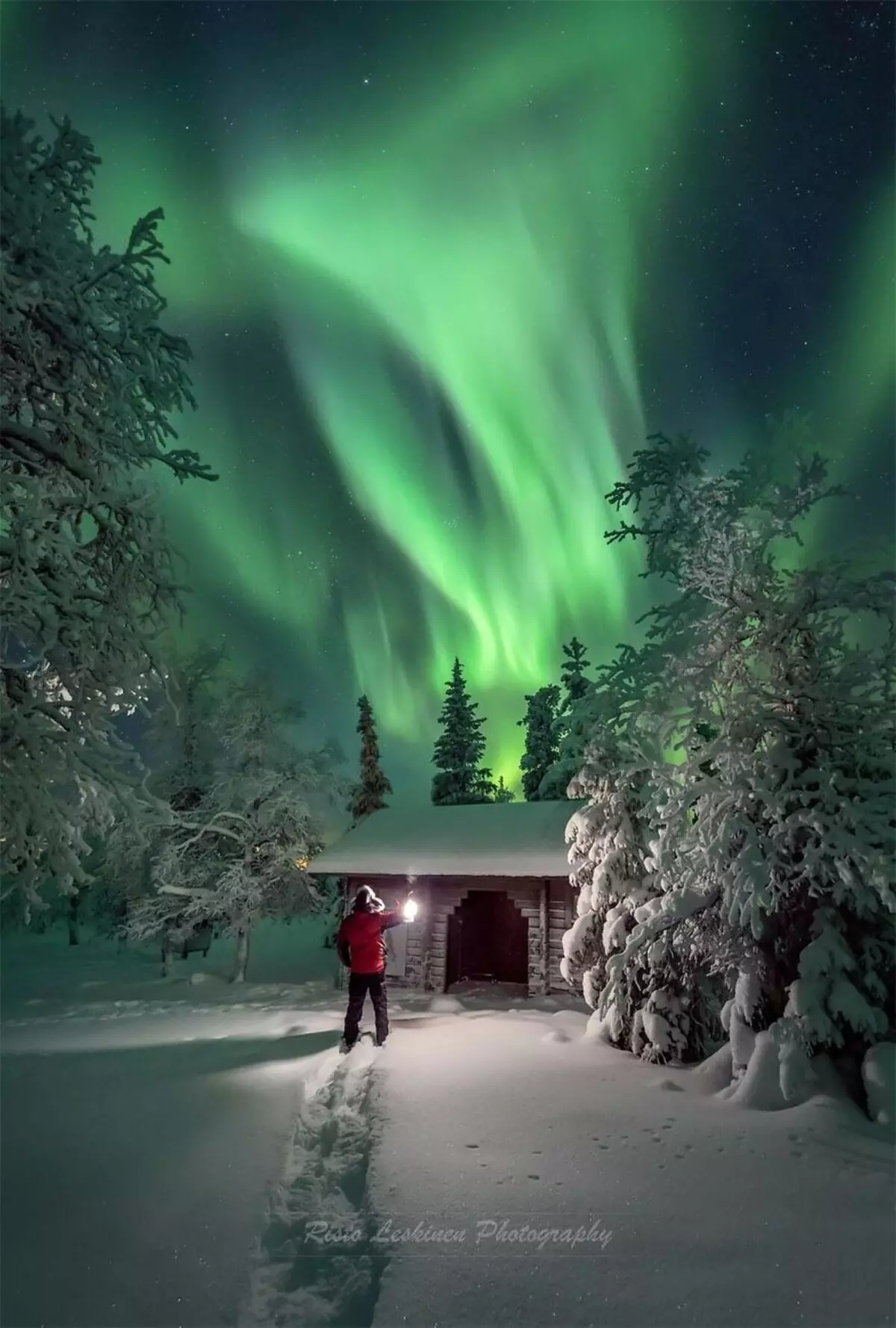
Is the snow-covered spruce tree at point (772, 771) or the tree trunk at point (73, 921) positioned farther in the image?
the tree trunk at point (73, 921)

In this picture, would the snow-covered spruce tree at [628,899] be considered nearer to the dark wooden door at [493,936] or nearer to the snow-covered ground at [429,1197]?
the snow-covered ground at [429,1197]

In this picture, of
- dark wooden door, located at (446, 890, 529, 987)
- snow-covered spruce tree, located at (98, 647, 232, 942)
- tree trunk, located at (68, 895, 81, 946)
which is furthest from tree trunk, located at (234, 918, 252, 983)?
tree trunk, located at (68, 895, 81, 946)

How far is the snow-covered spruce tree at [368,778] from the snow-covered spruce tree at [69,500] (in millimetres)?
25055

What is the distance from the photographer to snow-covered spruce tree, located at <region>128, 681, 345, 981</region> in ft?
76.8

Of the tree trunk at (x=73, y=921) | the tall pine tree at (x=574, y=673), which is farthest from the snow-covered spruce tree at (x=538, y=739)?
the tree trunk at (x=73, y=921)

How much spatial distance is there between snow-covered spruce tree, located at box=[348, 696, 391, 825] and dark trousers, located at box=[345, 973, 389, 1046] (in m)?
22.4

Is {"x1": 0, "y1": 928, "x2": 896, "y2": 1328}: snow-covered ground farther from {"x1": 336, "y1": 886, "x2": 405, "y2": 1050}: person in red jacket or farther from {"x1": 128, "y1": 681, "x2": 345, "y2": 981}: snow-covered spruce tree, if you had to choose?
{"x1": 128, "y1": 681, "x2": 345, "y2": 981}: snow-covered spruce tree

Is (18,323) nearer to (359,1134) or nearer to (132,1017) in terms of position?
(359,1134)

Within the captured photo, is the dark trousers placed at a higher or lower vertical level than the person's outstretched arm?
lower

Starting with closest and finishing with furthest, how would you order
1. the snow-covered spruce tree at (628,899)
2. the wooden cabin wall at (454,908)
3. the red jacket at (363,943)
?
the snow-covered spruce tree at (628,899), the red jacket at (363,943), the wooden cabin wall at (454,908)

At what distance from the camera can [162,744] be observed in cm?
2683

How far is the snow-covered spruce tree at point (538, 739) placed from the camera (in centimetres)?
3459

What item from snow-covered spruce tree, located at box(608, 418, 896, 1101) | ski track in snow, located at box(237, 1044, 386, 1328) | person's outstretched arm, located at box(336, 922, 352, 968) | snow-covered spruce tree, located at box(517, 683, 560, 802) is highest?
snow-covered spruce tree, located at box(517, 683, 560, 802)

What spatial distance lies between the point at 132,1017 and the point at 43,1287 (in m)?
14.0
